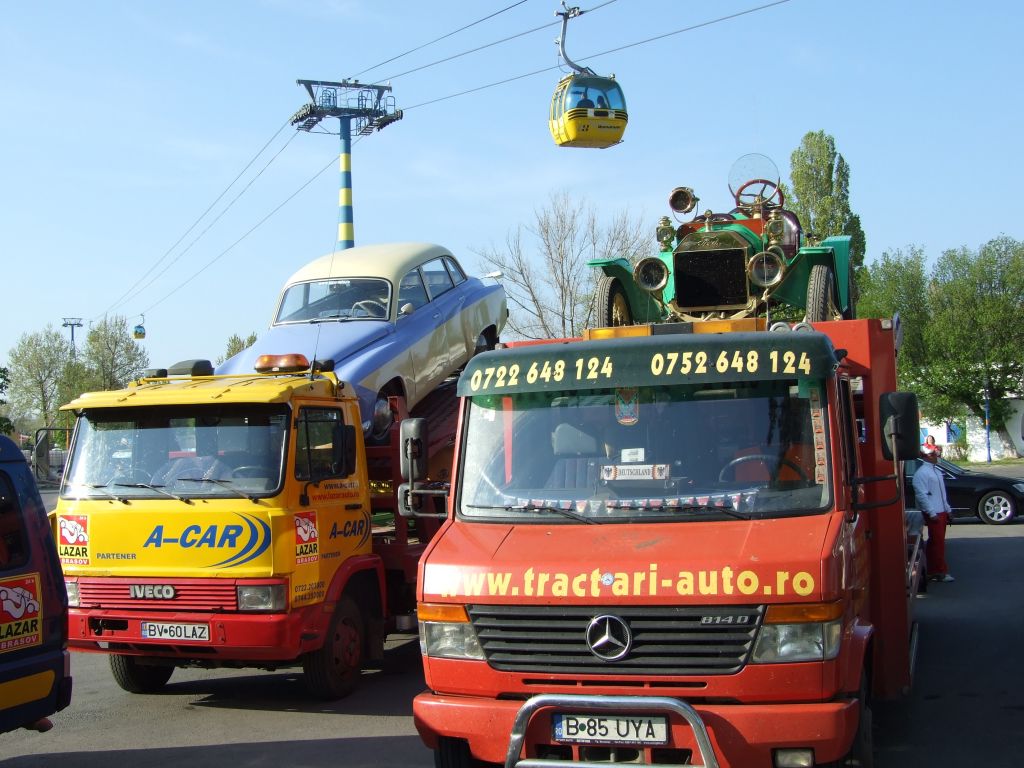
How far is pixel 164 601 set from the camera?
25.1 feet

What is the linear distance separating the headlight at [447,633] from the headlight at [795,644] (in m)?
1.22

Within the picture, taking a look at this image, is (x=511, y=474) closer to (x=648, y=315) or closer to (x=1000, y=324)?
(x=648, y=315)

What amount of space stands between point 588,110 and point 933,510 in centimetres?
655

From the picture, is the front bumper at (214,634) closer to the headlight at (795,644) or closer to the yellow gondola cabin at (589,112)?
the headlight at (795,644)

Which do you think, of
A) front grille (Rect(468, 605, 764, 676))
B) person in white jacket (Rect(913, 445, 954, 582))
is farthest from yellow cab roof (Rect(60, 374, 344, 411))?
person in white jacket (Rect(913, 445, 954, 582))

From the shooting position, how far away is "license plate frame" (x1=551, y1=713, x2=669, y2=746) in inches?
171

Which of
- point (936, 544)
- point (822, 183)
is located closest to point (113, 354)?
point (822, 183)

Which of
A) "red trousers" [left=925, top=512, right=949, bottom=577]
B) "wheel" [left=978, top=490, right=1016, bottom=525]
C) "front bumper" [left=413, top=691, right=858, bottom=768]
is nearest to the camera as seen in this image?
"front bumper" [left=413, top=691, right=858, bottom=768]

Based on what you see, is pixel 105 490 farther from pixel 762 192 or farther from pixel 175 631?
pixel 762 192

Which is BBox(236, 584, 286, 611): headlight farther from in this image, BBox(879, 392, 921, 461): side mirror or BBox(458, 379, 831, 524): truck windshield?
BBox(879, 392, 921, 461): side mirror

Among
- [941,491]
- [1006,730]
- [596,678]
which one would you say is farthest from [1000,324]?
[596,678]

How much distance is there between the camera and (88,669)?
10008 mm

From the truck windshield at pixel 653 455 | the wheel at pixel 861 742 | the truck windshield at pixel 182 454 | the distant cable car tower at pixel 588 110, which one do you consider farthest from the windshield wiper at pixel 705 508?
the distant cable car tower at pixel 588 110

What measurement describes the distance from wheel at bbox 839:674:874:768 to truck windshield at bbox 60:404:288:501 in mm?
4334
